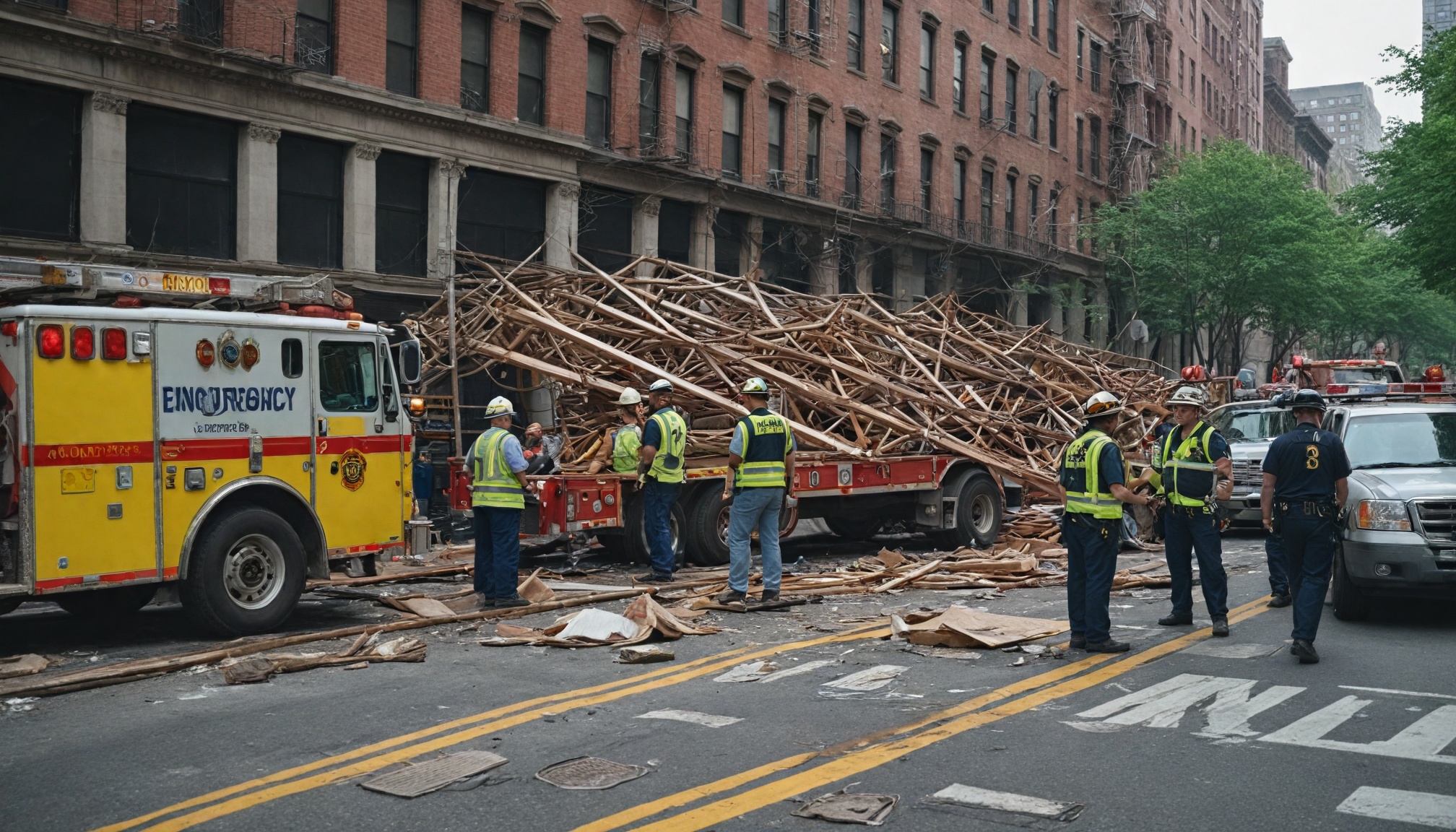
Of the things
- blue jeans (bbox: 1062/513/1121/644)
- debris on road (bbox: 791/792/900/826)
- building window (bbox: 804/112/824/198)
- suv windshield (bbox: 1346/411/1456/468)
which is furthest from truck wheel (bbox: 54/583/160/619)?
building window (bbox: 804/112/824/198)

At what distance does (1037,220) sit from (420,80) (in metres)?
26.7

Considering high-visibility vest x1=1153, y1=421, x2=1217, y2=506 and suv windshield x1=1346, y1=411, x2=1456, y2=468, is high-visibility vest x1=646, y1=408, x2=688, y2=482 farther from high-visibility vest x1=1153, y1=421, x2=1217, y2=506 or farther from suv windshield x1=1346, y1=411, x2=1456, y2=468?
suv windshield x1=1346, y1=411, x2=1456, y2=468

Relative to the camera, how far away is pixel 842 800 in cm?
547

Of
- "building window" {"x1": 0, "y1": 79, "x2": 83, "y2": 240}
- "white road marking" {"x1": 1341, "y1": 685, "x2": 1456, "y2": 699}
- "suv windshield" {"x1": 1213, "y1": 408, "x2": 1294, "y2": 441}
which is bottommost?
"white road marking" {"x1": 1341, "y1": 685, "x2": 1456, "y2": 699}

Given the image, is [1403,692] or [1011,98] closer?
[1403,692]

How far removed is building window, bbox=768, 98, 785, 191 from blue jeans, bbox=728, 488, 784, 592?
69.3ft

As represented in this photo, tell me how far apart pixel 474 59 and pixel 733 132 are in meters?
7.79

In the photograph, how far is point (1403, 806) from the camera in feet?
17.7

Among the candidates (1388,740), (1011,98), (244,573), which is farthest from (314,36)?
(1011,98)

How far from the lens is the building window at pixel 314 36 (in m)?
21.0

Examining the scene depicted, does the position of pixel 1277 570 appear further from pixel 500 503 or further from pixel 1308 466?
pixel 500 503

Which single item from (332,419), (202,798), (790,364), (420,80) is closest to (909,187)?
(420,80)

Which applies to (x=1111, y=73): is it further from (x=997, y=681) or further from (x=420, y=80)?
(x=997, y=681)

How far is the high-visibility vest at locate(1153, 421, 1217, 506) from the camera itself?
966 cm
